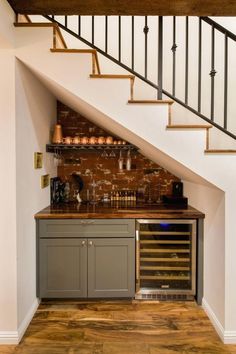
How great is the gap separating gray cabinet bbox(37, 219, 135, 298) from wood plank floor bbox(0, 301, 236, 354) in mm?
163

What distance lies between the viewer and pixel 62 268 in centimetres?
302

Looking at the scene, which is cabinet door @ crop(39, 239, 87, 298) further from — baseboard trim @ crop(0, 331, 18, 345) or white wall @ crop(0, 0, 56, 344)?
baseboard trim @ crop(0, 331, 18, 345)

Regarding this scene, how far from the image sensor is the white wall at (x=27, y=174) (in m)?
2.48

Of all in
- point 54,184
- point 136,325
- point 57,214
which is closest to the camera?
point 136,325

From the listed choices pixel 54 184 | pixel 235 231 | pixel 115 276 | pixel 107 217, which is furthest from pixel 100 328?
pixel 54 184

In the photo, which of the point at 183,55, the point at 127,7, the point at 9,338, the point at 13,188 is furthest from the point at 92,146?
the point at 9,338

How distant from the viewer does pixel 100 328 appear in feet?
8.66

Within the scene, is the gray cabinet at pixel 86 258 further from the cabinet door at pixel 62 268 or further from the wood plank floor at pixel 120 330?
the wood plank floor at pixel 120 330

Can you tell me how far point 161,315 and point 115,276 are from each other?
59 centimetres

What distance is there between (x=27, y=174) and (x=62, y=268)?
1.07 m

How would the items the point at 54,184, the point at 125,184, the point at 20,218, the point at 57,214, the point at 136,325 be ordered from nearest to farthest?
the point at 20,218, the point at 136,325, the point at 57,214, the point at 54,184, the point at 125,184

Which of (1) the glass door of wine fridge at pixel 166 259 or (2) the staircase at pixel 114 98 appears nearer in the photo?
(2) the staircase at pixel 114 98

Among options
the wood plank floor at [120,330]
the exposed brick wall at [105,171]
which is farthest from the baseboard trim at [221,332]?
the exposed brick wall at [105,171]

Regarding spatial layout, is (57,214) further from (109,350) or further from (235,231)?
(235,231)
